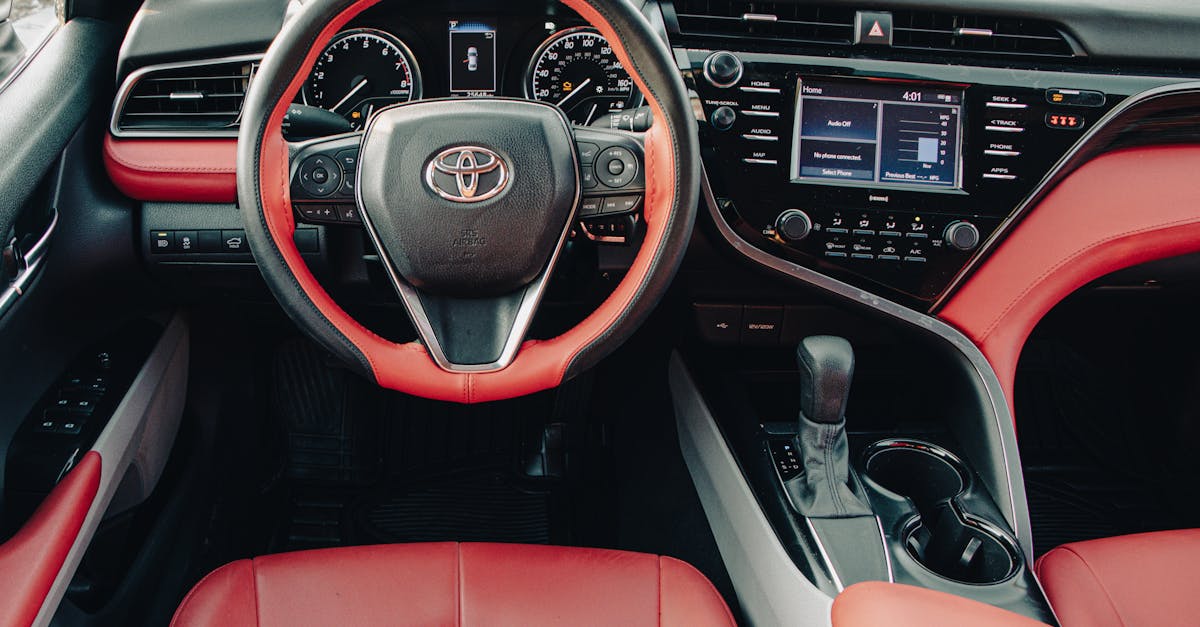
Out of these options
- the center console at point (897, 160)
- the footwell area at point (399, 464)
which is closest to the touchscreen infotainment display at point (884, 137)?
the center console at point (897, 160)

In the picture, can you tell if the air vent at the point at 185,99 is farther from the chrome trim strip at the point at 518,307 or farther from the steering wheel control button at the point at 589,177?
the steering wheel control button at the point at 589,177

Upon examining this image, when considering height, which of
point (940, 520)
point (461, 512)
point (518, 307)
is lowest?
point (461, 512)

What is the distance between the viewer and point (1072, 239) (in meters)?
1.37

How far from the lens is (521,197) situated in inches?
42.2

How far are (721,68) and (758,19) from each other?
9 centimetres

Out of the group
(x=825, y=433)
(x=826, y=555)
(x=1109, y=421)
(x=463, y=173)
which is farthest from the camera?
(x=1109, y=421)

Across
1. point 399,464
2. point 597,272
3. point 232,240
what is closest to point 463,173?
point 597,272

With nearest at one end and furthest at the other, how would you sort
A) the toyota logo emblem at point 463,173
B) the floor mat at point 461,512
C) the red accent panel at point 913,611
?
the red accent panel at point 913,611 → the toyota logo emblem at point 463,173 → the floor mat at point 461,512

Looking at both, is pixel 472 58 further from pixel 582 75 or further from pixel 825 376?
pixel 825 376

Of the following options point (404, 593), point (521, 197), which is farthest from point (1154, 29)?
point (404, 593)

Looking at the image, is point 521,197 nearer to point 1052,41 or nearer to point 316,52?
point 316,52

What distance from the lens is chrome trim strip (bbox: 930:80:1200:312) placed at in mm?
1335

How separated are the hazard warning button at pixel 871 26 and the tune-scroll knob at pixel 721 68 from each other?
0.62 feet

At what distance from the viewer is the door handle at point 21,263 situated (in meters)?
1.12
